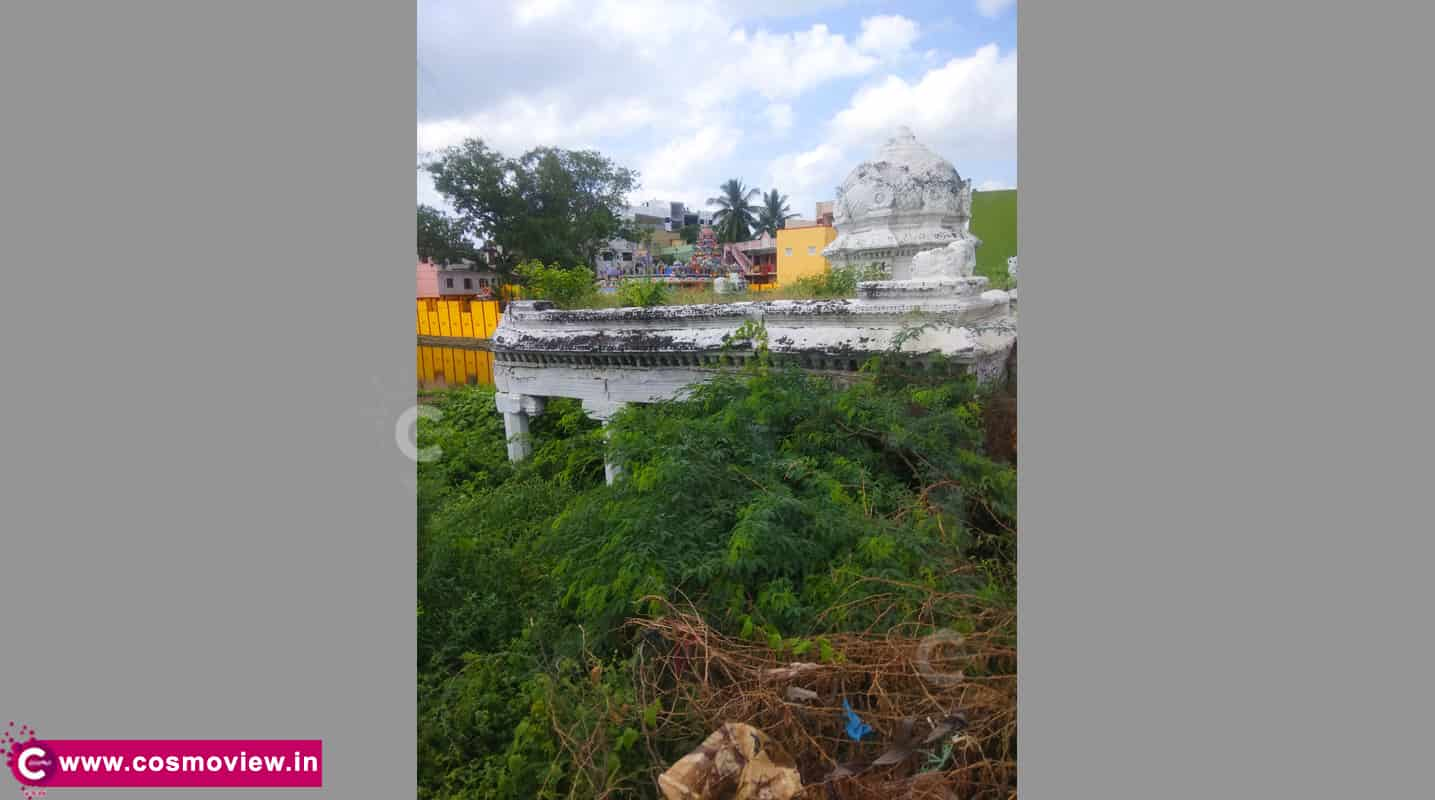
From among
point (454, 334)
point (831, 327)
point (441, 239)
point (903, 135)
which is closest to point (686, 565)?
point (831, 327)

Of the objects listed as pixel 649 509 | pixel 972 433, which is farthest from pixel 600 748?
pixel 972 433

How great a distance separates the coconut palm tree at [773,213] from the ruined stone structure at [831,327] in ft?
0.80

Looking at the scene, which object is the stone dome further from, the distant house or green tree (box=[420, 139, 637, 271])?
the distant house

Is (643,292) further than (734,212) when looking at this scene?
Yes

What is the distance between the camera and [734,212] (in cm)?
315

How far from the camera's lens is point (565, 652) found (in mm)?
2504

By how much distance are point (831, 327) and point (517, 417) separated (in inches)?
66.2

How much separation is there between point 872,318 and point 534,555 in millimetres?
1686

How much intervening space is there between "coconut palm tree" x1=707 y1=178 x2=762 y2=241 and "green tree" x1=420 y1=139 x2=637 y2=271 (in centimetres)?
38

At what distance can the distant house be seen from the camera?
9.27 ft

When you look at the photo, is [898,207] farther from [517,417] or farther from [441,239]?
[517,417]

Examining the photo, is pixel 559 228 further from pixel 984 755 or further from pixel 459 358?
pixel 984 755

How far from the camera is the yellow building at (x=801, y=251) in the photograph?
128 inches
